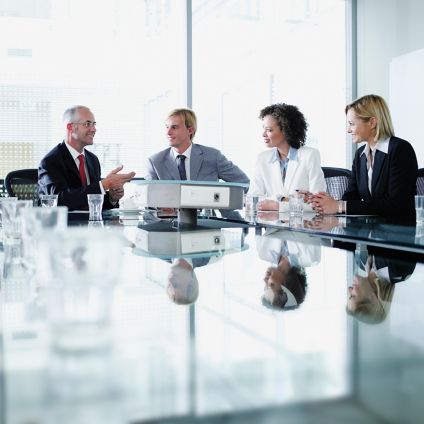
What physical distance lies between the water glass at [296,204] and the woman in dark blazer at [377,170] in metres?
0.08

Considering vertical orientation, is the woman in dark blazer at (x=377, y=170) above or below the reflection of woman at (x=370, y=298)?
above

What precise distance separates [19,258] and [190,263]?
38 cm

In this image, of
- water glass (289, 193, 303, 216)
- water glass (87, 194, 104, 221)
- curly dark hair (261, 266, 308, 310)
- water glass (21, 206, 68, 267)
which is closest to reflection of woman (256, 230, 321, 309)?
curly dark hair (261, 266, 308, 310)

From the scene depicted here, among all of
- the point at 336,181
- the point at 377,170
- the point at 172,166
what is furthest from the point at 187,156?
the point at 377,170

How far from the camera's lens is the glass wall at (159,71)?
19.0ft

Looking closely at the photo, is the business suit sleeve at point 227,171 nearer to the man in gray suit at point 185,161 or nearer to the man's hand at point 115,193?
the man in gray suit at point 185,161

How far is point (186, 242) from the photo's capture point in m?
1.71

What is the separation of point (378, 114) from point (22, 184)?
2.36 m

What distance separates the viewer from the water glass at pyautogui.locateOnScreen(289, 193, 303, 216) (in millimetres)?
2887

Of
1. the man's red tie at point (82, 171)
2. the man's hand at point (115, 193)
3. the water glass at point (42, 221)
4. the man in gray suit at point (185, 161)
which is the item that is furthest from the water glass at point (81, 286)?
the man in gray suit at point (185, 161)

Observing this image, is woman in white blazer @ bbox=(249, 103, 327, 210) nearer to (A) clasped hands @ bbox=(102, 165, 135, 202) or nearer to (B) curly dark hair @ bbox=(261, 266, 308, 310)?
(A) clasped hands @ bbox=(102, 165, 135, 202)

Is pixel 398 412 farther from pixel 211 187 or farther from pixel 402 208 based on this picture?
pixel 402 208

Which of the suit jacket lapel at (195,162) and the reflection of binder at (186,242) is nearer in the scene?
the reflection of binder at (186,242)

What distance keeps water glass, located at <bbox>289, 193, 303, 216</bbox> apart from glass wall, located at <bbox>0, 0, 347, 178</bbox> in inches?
134
